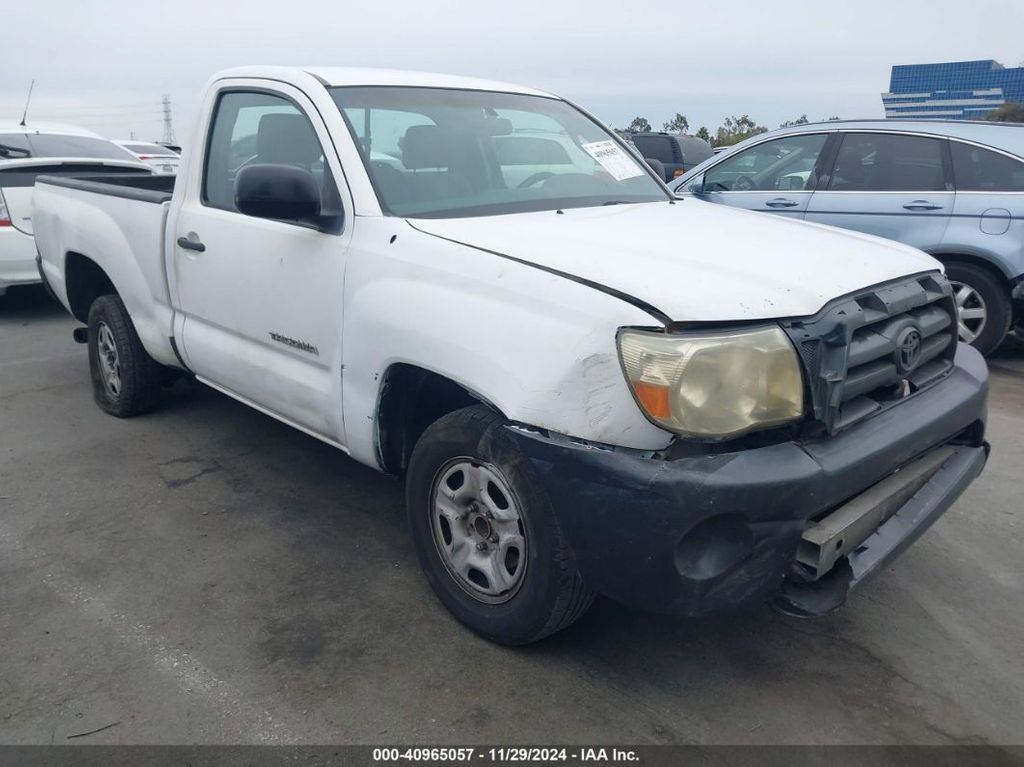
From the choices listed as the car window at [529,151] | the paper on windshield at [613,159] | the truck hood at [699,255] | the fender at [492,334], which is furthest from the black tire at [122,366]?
the paper on windshield at [613,159]

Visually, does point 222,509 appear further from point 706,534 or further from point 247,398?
point 706,534

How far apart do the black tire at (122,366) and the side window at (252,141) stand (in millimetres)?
1198

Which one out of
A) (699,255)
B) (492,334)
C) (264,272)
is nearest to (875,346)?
(699,255)

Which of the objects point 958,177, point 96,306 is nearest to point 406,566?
point 96,306

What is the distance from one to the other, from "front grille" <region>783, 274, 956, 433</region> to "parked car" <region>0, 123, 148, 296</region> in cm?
661

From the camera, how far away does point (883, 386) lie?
276 centimetres

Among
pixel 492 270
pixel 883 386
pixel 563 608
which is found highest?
pixel 492 270

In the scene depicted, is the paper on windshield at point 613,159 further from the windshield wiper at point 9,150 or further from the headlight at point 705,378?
the windshield wiper at point 9,150

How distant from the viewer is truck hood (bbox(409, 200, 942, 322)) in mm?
2398

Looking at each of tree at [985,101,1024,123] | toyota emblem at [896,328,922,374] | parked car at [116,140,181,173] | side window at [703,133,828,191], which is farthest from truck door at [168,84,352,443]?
tree at [985,101,1024,123]

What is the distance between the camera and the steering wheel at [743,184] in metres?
7.13

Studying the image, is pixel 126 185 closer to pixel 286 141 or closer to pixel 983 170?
pixel 286 141

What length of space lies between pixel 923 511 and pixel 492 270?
1574 mm

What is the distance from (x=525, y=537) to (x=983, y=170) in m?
5.14
